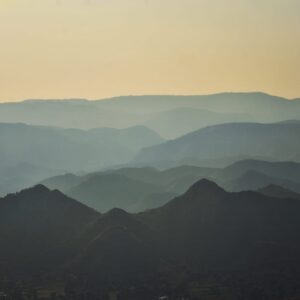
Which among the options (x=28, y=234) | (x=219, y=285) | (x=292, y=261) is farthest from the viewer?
(x=28, y=234)

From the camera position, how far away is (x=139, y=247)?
7210 inches

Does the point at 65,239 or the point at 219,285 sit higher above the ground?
the point at 65,239

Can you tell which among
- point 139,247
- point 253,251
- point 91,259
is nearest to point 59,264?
point 91,259

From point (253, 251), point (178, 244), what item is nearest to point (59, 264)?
point (178, 244)

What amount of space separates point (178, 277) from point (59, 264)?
29953 mm

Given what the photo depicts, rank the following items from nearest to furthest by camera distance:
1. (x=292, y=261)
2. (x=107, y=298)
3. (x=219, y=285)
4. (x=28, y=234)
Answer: (x=107, y=298) < (x=219, y=285) < (x=292, y=261) < (x=28, y=234)

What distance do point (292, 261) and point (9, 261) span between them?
70.4m

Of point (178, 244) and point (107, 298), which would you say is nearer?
point (107, 298)

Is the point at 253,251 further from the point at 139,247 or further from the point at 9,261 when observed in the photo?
the point at 9,261

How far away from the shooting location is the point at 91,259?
178750mm

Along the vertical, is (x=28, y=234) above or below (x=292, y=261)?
above

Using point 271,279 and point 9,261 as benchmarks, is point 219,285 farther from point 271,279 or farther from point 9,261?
point 9,261

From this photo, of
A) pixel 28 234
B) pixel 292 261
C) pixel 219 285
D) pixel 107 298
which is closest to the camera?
pixel 107 298

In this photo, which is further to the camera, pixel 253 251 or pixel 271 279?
pixel 253 251
